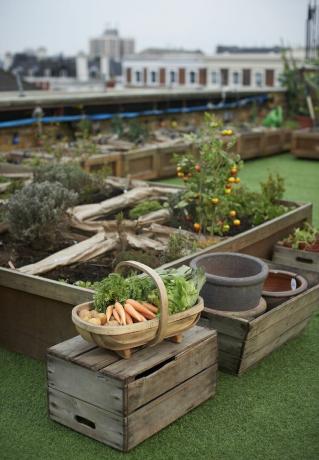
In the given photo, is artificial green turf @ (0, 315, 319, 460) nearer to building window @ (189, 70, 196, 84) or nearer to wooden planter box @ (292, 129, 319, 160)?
wooden planter box @ (292, 129, 319, 160)

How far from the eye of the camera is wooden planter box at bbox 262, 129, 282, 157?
15.0 m

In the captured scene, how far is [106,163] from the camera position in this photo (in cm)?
1045

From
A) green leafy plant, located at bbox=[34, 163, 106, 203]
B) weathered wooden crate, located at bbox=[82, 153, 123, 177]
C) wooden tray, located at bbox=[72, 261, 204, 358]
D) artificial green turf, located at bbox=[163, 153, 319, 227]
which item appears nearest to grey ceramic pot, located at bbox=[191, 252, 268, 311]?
wooden tray, located at bbox=[72, 261, 204, 358]

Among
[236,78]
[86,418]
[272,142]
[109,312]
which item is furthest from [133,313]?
[236,78]

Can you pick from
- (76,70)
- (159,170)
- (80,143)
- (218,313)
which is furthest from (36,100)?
(76,70)

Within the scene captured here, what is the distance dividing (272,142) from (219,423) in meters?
12.0

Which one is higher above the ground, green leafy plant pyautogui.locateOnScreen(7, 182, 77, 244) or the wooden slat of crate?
green leafy plant pyautogui.locateOnScreen(7, 182, 77, 244)

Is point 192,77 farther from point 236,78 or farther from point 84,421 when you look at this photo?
point 84,421

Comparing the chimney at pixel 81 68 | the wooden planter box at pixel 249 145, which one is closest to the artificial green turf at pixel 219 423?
the wooden planter box at pixel 249 145

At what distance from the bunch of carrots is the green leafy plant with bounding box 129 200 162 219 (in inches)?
131

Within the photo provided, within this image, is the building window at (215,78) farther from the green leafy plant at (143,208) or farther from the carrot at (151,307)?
the carrot at (151,307)

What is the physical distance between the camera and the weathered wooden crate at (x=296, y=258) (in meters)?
Result: 6.27

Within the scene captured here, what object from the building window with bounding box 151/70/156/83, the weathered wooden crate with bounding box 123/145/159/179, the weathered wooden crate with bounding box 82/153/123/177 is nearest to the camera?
the weathered wooden crate with bounding box 82/153/123/177

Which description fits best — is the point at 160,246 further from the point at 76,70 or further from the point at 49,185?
the point at 76,70
